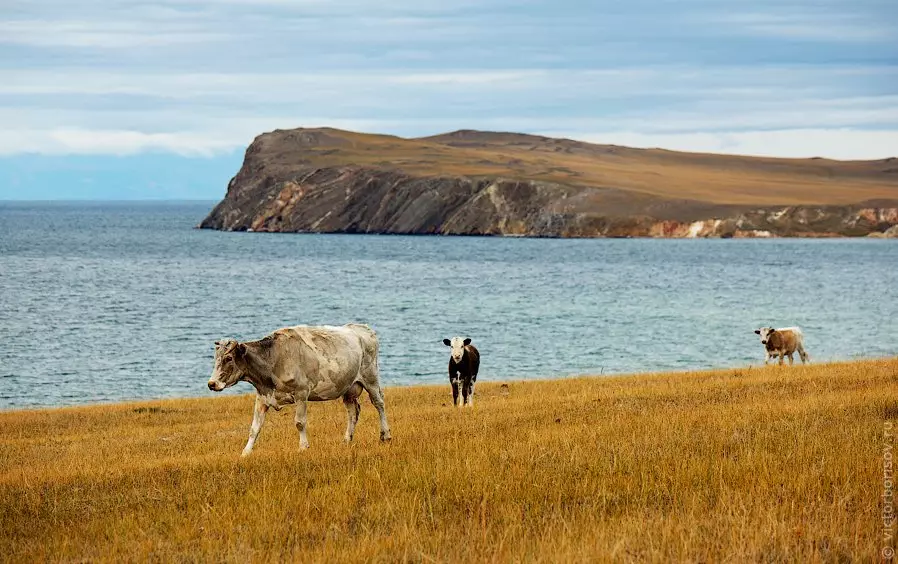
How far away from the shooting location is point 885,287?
310 feet

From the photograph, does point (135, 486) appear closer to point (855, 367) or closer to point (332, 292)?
point (855, 367)

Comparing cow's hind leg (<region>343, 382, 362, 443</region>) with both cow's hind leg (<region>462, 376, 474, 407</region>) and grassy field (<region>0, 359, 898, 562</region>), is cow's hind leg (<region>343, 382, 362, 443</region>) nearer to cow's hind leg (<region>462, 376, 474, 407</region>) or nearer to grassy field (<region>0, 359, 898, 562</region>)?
grassy field (<region>0, 359, 898, 562</region>)

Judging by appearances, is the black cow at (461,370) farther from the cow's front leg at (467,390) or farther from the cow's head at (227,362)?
the cow's head at (227,362)

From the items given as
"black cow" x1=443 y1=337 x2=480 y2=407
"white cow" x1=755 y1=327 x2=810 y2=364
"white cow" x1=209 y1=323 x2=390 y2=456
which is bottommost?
"white cow" x1=755 y1=327 x2=810 y2=364

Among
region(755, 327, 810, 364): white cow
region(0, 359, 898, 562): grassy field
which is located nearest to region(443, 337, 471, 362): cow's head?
region(0, 359, 898, 562): grassy field

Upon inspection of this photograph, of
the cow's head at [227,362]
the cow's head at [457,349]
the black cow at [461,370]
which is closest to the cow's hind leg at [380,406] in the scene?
the cow's head at [227,362]

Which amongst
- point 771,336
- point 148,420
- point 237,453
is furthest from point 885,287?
point 237,453

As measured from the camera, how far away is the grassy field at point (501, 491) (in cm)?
907

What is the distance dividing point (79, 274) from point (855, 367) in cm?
9426

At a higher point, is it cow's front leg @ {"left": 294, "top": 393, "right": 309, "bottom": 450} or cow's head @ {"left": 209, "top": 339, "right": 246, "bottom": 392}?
cow's head @ {"left": 209, "top": 339, "right": 246, "bottom": 392}

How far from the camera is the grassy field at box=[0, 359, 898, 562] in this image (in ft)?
29.8

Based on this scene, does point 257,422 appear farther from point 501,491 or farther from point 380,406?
point 501,491

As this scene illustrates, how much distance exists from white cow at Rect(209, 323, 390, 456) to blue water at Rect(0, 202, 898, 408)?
2602cm

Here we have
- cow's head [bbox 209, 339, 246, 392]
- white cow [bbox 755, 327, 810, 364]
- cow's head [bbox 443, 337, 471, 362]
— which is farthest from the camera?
Answer: white cow [bbox 755, 327, 810, 364]
